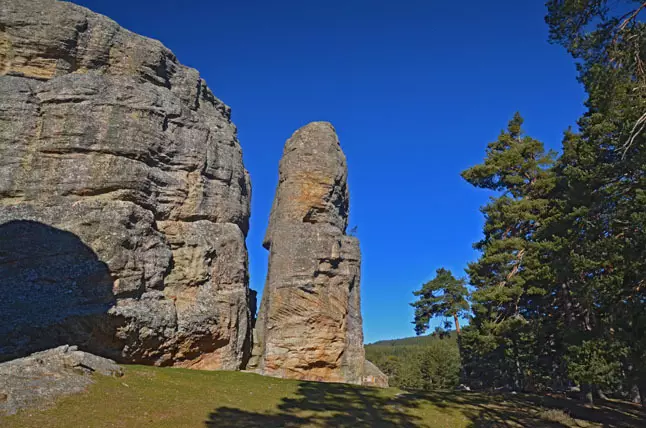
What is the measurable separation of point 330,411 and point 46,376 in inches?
393

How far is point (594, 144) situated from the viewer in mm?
23781

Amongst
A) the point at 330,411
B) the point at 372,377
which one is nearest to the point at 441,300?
the point at 372,377

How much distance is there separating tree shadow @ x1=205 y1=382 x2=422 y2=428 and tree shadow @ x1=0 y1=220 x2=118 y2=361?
932cm

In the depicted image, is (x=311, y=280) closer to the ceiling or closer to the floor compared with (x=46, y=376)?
closer to the ceiling

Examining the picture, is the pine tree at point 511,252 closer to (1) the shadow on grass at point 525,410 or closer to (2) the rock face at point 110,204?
(1) the shadow on grass at point 525,410

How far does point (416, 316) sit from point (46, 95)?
32555 millimetres

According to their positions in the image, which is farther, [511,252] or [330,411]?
[511,252]

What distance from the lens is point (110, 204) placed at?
24.3m

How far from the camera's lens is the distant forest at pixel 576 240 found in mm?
14010

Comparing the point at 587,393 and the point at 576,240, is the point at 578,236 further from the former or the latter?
the point at 587,393

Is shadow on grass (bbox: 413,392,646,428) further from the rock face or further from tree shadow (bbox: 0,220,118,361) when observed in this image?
tree shadow (bbox: 0,220,118,361)

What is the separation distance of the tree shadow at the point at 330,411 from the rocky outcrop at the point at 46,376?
4.79 m

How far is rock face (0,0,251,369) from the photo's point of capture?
2217 centimetres

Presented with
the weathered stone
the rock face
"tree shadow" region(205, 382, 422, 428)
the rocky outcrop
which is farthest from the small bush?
the rocky outcrop
